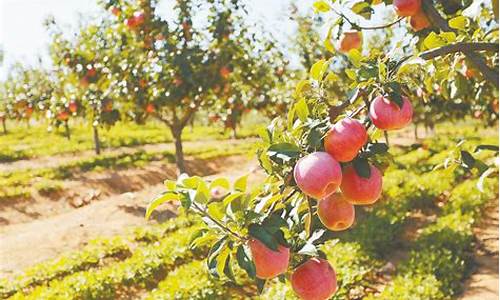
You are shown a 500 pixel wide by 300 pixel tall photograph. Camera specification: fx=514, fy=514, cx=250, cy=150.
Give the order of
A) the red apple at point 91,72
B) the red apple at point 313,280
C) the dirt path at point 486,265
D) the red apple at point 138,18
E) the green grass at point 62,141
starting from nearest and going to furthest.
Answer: the red apple at point 313,280 → the dirt path at point 486,265 → the red apple at point 138,18 → the red apple at point 91,72 → the green grass at point 62,141

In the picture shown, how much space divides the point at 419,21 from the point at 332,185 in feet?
4.59

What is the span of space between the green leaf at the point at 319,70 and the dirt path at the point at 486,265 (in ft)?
14.8

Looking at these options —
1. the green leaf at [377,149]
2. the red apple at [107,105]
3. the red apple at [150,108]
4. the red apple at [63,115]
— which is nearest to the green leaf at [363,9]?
the green leaf at [377,149]

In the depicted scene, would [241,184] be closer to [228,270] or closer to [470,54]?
[228,270]

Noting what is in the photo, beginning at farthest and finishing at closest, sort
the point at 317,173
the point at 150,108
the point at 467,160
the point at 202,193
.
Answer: the point at 150,108
the point at 467,160
the point at 202,193
the point at 317,173

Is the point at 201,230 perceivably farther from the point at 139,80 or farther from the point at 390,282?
the point at 139,80

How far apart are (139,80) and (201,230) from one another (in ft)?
22.9

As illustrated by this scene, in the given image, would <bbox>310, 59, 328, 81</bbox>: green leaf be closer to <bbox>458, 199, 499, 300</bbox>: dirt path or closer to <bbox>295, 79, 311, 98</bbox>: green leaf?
<bbox>295, 79, 311, 98</bbox>: green leaf

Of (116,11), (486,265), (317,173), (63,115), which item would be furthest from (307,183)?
(63,115)

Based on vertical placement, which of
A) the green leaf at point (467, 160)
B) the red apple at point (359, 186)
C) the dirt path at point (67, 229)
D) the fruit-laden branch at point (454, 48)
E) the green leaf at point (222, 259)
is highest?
the fruit-laden branch at point (454, 48)

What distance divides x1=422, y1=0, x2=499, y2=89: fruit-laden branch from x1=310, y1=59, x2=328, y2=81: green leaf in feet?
2.53

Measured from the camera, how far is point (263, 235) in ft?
4.57

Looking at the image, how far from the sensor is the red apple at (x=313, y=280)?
1563 millimetres

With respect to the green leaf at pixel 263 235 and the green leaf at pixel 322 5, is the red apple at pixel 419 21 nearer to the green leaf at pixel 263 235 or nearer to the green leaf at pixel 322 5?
the green leaf at pixel 322 5
